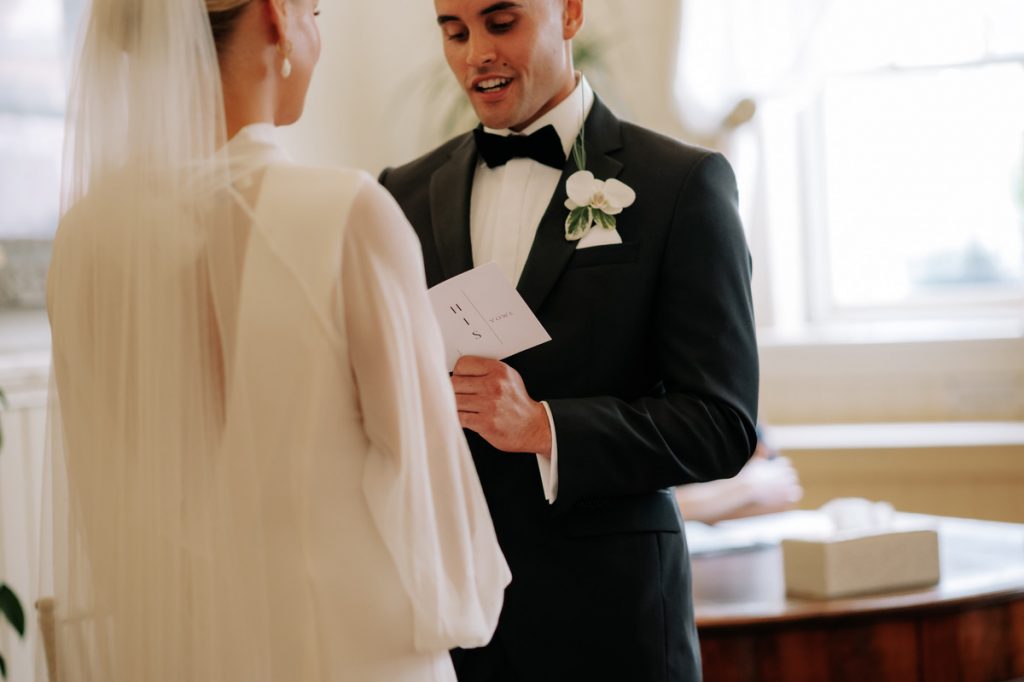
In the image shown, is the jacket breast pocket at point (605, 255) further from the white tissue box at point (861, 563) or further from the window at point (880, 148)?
the window at point (880, 148)

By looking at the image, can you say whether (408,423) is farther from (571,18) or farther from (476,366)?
(571,18)

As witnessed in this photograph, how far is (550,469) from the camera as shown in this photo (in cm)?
168

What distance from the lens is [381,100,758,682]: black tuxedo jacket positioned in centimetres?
171

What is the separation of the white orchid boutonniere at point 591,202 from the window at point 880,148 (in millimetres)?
2690

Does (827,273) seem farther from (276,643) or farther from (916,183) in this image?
(276,643)

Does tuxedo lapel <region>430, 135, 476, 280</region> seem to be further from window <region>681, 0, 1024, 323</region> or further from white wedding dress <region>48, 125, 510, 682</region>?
window <region>681, 0, 1024, 323</region>

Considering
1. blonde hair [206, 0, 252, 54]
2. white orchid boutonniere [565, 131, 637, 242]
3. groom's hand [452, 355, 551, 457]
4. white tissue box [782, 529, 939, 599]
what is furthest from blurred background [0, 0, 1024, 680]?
blonde hair [206, 0, 252, 54]

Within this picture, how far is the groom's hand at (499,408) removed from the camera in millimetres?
1632

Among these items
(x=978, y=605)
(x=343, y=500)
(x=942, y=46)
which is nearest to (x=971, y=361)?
(x=942, y=46)

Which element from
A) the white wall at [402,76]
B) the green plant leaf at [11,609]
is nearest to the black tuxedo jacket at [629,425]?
the green plant leaf at [11,609]

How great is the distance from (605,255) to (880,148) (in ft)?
10.1

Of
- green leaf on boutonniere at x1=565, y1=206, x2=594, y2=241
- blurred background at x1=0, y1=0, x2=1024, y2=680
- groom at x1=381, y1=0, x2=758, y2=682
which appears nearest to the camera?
groom at x1=381, y1=0, x2=758, y2=682

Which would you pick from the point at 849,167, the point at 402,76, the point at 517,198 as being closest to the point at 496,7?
the point at 517,198

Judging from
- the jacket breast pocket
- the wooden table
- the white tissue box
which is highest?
the jacket breast pocket
